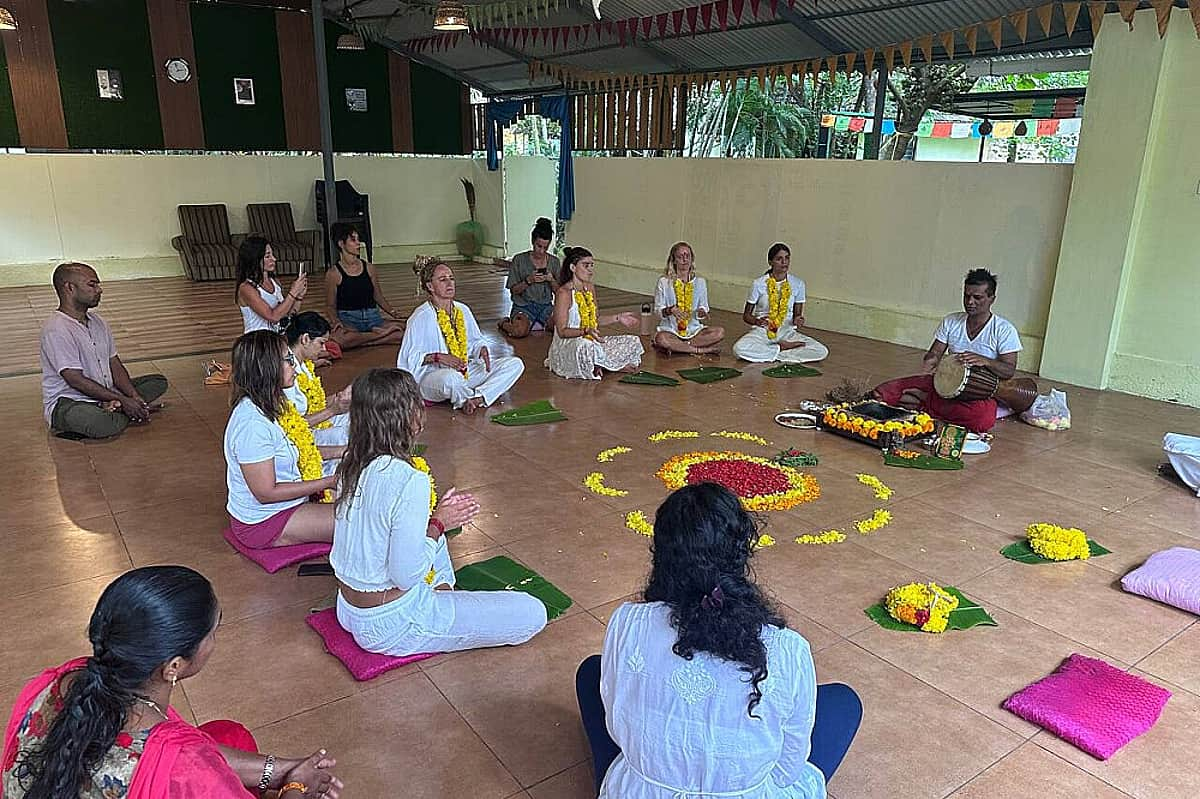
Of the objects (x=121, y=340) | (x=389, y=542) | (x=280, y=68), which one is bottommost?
(x=121, y=340)

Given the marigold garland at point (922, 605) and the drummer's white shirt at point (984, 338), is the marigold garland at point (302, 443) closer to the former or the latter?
the marigold garland at point (922, 605)

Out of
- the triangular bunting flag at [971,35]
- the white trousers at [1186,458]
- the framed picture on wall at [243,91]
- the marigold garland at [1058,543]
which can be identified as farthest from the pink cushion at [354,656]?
the framed picture on wall at [243,91]

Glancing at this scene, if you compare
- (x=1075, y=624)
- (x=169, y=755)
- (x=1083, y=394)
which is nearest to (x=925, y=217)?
(x=1083, y=394)

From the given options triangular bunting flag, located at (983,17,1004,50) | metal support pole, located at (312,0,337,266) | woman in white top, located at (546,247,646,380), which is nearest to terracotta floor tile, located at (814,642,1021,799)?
woman in white top, located at (546,247,646,380)

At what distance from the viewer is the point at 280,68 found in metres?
13.8

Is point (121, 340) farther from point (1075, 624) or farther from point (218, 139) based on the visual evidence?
point (1075, 624)

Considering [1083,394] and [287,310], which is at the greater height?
[287,310]

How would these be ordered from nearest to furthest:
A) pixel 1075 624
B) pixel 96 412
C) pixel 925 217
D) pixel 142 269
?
1. pixel 1075 624
2. pixel 96 412
3. pixel 925 217
4. pixel 142 269

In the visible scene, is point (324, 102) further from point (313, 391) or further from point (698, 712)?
point (698, 712)

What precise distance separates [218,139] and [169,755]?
46.0ft

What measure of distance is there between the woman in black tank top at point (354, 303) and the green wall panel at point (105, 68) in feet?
23.4

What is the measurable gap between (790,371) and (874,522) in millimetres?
3075

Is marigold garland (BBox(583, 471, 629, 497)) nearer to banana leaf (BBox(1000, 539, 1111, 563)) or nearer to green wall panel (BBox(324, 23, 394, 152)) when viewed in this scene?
banana leaf (BBox(1000, 539, 1111, 563))

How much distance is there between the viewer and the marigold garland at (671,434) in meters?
5.38
